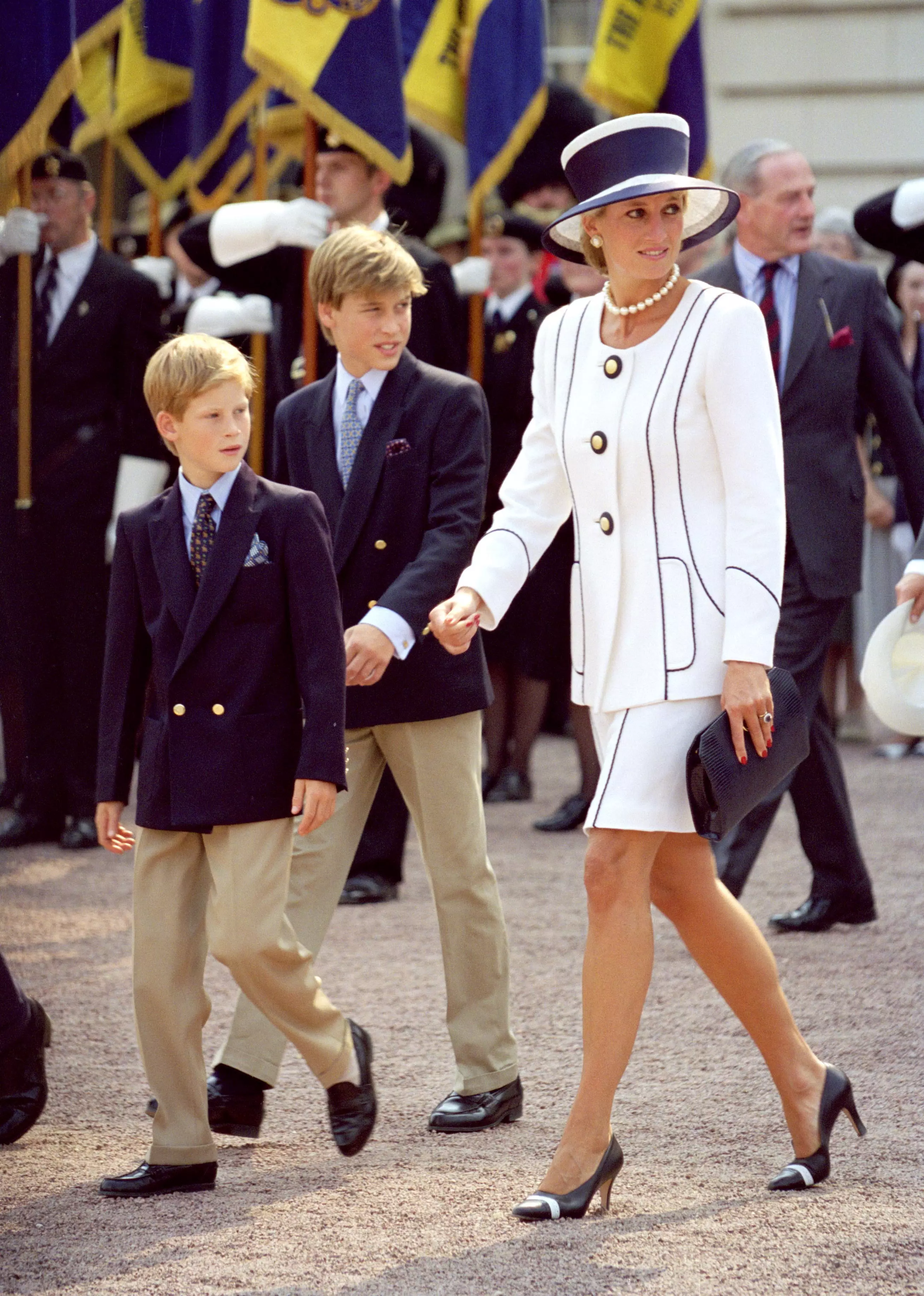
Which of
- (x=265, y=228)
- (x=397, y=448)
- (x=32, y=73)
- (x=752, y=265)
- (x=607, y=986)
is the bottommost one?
(x=607, y=986)

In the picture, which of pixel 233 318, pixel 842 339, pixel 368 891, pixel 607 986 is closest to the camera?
pixel 607 986

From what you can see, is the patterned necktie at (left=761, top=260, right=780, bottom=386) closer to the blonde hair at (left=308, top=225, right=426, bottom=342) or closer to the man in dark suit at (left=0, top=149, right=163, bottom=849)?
the blonde hair at (left=308, top=225, right=426, bottom=342)

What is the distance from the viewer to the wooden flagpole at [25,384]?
700 cm

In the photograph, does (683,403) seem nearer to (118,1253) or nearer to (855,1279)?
(855,1279)

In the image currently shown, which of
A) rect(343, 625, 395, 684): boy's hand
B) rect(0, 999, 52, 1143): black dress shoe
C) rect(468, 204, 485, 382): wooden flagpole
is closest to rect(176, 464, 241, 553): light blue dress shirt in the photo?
rect(343, 625, 395, 684): boy's hand

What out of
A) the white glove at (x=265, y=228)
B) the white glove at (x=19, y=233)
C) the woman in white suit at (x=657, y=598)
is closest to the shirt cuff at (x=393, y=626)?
the woman in white suit at (x=657, y=598)

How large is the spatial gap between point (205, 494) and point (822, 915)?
2.61 meters

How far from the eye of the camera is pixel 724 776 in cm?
319

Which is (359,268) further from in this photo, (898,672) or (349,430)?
(898,672)

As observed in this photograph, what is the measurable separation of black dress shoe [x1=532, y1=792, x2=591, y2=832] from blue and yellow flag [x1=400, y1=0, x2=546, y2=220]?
2345mm

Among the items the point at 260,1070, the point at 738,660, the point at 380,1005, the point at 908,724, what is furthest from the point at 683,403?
the point at 380,1005

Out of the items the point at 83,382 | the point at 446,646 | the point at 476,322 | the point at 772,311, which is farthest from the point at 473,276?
the point at 446,646

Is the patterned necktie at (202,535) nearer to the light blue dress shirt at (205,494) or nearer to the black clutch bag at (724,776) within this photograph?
the light blue dress shirt at (205,494)

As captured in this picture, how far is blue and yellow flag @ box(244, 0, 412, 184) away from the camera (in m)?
6.44
